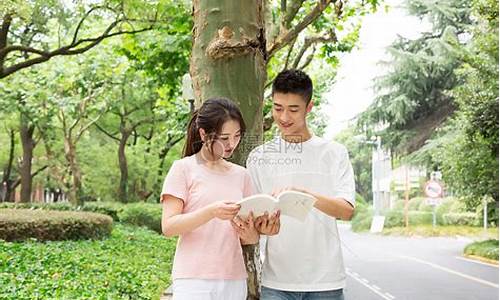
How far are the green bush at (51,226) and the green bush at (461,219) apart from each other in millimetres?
17593

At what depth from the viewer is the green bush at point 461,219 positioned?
2580 cm

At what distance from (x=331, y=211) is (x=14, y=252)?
7003mm

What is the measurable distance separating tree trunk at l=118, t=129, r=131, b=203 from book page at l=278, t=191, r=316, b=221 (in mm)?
19380

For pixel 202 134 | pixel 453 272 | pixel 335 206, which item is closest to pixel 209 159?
pixel 202 134

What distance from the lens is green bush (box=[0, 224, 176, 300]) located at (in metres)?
5.55

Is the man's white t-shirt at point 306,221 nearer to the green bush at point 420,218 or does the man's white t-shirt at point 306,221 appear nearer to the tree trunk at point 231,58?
the tree trunk at point 231,58

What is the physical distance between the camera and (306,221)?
217 centimetres

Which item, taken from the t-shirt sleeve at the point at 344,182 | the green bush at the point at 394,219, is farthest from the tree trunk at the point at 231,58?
the green bush at the point at 394,219

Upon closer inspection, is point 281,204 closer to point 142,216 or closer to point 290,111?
point 290,111

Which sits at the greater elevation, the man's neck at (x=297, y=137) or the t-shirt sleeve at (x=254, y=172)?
the man's neck at (x=297, y=137)

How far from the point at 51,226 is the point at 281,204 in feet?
31.3

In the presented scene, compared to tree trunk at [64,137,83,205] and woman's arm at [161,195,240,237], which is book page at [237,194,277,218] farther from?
tree trunk at [64,137,83,205]

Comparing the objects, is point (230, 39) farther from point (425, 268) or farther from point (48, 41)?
point (48, 41)

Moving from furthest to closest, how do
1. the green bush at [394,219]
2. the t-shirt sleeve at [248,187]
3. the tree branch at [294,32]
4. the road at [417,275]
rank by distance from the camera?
the green bush at [394,219] < the road at [417,275] < the tree branch at [294,32] < the t-shirt sleeve at [248,187]
